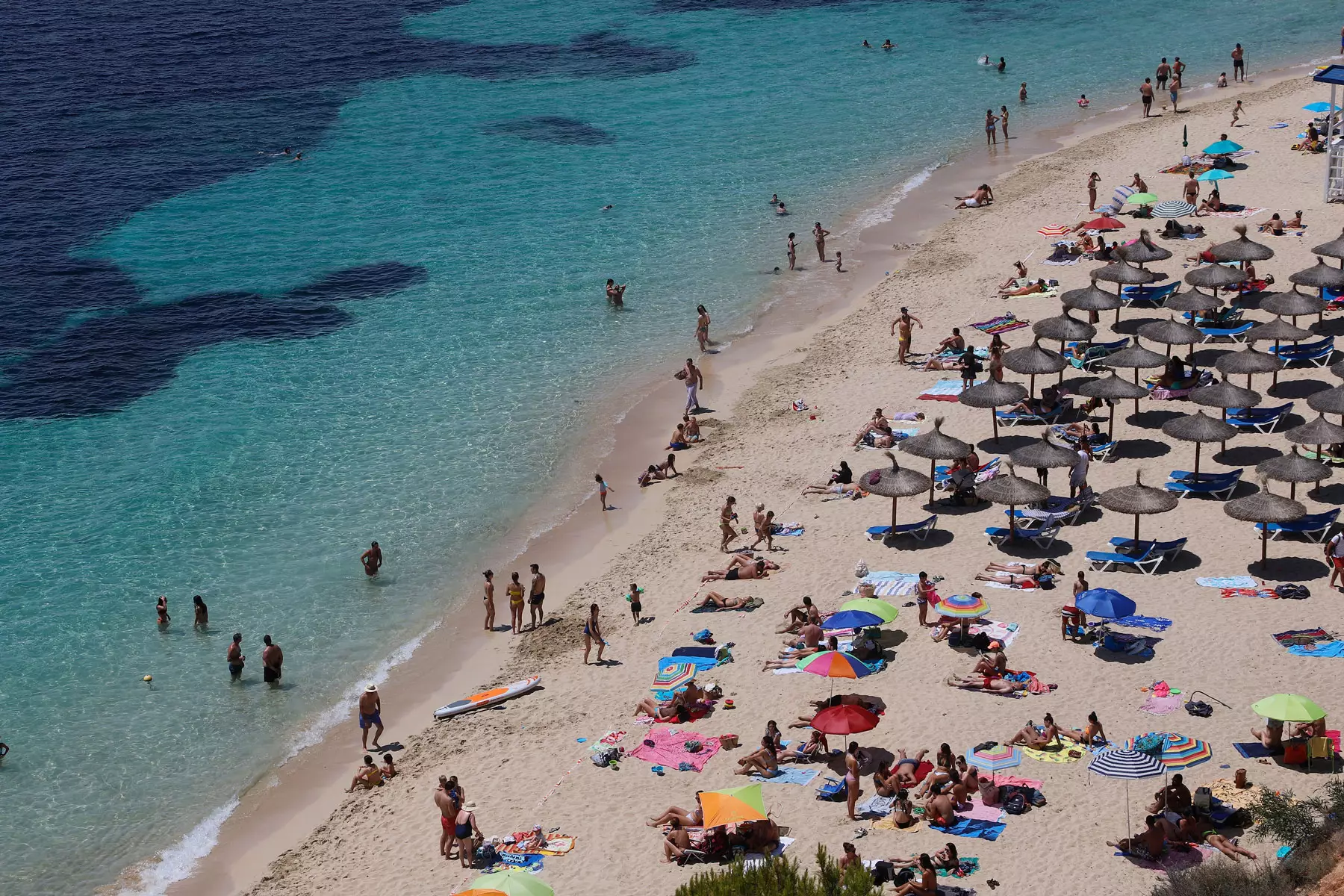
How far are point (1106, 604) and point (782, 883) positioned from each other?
8.82 m

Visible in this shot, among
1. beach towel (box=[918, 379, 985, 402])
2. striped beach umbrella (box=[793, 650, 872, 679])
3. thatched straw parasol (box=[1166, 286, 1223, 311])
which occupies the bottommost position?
striped beach umbrella (box=[793, 650, 872, 679])

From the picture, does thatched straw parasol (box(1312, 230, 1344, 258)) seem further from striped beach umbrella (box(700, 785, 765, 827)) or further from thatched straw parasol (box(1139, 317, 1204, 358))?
striped beach umbrella (box(700, 785, 765, 827))

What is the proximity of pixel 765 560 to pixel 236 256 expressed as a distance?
2801 cm

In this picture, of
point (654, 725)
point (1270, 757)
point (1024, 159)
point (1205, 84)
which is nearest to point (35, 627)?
point (654, 725)

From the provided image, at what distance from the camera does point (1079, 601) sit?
901 inches

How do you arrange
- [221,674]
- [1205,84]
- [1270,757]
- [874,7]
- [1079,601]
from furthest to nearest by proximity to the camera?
[874,7]
[1205,84]
[221,674]
[1079,601]
[1270,757]

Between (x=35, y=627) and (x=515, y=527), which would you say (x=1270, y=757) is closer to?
(x=515, y=527)

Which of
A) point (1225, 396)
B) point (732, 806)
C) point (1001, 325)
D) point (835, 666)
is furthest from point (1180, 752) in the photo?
point (1001, 325)

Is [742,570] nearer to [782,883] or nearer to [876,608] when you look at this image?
[876,608]

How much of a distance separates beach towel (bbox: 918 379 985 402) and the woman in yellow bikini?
11.2 meters

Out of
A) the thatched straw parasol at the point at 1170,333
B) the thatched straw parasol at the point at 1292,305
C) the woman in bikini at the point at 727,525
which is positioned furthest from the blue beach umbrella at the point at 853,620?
the thatched straw parasol at the point at 1292,305

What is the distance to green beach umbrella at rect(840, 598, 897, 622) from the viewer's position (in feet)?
76.9

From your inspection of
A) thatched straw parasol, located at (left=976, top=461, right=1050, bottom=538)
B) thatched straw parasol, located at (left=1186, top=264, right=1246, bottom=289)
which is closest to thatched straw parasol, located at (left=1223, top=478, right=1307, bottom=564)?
thatched straw parasol, located at (left=976, top=461, right=1050, bottom=538)

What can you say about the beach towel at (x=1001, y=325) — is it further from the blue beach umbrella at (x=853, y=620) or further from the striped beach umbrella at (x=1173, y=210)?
the blue beach umbrella at (x=853, y=620)
